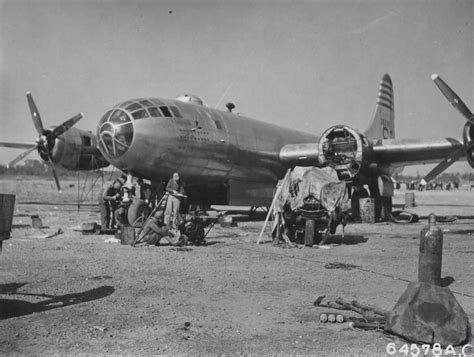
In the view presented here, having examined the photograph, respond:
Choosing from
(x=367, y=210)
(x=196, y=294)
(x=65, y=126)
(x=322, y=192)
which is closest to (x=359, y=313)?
(x=196, y=294)

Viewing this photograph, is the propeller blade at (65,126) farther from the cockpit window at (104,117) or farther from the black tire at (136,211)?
the black tire at (136,211)

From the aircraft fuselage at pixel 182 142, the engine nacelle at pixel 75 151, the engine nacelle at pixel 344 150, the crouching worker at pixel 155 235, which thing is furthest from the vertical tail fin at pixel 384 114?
the crouching worker at pixel 155 235

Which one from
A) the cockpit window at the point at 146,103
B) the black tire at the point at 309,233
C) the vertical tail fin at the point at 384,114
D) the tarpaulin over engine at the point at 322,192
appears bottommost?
the black tire at the point at 309,233

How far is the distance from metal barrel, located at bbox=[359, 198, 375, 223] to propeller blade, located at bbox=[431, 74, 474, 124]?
4896 mm

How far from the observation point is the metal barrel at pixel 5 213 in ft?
14.8

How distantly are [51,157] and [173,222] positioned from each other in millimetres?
12127

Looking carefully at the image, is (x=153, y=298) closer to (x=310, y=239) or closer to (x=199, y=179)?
(x=310, y=239)

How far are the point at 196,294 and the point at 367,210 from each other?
43.0 ft

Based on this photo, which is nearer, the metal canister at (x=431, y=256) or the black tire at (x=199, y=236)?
the metal canister at (x=431, y=256)

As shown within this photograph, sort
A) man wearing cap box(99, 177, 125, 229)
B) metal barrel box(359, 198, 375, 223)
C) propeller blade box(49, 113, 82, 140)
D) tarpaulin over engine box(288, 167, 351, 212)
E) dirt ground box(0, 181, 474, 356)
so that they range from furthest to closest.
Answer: propeller blade box(49, 113, 82, 140), metal barrel box(359, 198, 375, 223), man wearing cap box(99, 177, 125, 229), tarpaulin over engine box(288, 167, 351, 212), dirt ground box(0, 181, 474, 356)

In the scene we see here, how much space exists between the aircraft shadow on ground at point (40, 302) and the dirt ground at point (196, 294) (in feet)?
0.04

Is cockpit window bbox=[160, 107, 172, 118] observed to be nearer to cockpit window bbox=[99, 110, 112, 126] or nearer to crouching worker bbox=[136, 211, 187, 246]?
cockpit window bbox=[99, 110, 112, 126]

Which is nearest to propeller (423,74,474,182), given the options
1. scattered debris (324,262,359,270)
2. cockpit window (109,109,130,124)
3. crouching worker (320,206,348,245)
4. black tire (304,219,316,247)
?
crouching worker (320,206,348,245)

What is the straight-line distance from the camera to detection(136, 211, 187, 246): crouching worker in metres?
10.3
